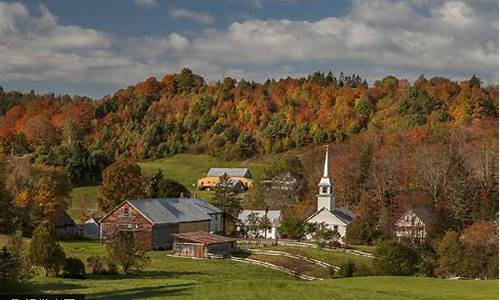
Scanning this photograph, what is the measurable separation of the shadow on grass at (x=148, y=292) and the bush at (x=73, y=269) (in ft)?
30.7

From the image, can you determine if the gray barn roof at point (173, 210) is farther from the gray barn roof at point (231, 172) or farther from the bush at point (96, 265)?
the gray barn roof at point (231, 172)

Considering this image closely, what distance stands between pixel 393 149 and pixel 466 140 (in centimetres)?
1028

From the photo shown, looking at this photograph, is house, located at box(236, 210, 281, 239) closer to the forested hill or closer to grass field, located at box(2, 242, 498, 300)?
grass field, located at box(2, 242, 498, 300)

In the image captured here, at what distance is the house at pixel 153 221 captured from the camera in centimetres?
5769

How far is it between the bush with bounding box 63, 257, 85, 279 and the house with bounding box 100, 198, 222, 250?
17934mm

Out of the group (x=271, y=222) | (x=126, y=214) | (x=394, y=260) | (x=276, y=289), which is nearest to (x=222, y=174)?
(x=271, y=222)

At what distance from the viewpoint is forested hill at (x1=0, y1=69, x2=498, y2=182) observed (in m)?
113

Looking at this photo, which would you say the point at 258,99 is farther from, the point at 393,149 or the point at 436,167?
the point at 436,167

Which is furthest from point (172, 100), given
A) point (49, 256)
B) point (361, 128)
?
point (49, 256)

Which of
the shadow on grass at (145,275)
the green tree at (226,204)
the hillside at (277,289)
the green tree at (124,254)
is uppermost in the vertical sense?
the green tree at (226,204)

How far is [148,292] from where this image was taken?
26.7 meters

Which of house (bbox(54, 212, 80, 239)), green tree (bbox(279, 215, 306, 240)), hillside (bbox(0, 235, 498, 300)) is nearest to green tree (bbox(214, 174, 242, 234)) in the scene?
green tree (bbox(279, 215, 306, 240))

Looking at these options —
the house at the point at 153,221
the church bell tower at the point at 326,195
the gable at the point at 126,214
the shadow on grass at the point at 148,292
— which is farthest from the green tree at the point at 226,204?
the shadow on grass at the point at 148,292

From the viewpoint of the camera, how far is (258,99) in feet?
462
